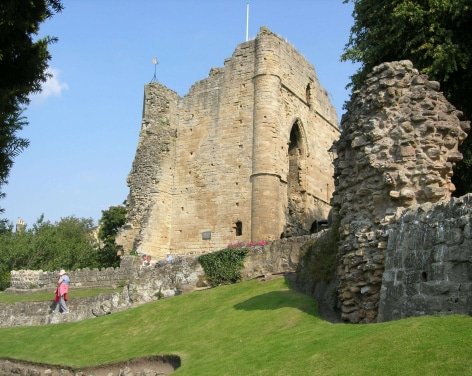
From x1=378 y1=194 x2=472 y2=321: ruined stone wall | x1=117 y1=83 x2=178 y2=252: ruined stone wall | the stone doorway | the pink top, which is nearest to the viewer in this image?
x1=378 y1=194 x2=472 y2=321: ruined stone wall

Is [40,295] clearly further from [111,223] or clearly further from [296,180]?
[111,223]

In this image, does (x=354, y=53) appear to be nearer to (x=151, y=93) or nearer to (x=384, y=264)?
(x=384, y=264)

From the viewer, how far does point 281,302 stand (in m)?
13.8

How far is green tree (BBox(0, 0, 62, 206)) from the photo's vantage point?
8250mm


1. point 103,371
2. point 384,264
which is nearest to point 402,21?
point 384,264

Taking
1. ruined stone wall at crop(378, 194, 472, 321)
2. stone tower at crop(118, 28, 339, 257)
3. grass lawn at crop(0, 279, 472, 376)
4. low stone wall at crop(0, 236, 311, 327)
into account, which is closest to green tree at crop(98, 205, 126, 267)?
stone tower at crop(118, 28, 339, 257)

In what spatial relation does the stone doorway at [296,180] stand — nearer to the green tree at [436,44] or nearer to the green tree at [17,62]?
the green tree at [436,44]

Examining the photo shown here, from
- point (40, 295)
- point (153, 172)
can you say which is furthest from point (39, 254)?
point (40, 295)

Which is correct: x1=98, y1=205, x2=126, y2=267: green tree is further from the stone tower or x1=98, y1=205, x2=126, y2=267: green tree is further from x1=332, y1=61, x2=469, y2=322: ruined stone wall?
x1=332, y1=61, x2=469, y2=322: ruined stone wall

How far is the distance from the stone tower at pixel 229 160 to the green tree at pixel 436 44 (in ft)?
43.9

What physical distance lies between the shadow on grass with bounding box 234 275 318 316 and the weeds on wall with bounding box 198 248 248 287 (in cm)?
373

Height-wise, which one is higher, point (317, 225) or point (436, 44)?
point (436, 44)

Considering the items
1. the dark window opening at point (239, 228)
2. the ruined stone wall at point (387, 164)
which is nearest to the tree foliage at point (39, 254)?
the dark window opening at point (239, 228)

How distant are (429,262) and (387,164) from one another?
6.45 ft
